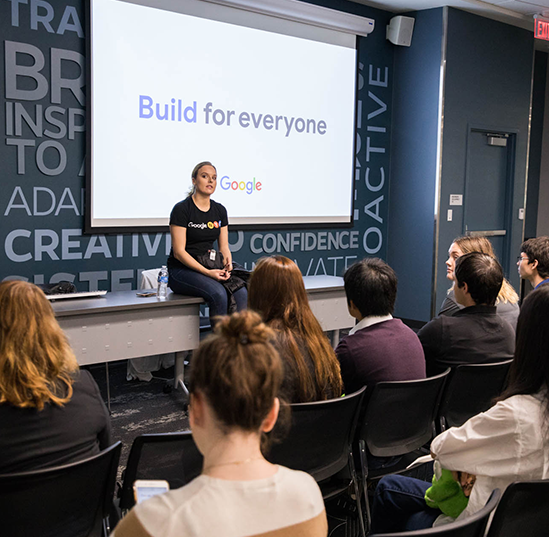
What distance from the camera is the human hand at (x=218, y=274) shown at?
13.8 ft

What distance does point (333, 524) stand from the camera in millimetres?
2600

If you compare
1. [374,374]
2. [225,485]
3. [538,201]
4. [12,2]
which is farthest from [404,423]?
[538,201]

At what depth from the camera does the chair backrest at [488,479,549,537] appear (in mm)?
1396

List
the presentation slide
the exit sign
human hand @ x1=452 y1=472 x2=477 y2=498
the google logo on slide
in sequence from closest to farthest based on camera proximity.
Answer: human hand @ x1=452 y1=472 x2=477 y2=498
the presentation slide
the google logo on slide
the exit sign

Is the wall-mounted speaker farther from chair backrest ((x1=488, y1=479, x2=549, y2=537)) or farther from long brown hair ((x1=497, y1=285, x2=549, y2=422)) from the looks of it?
chair backrest ((x1=488, y1=479, x2=549, y2=537))

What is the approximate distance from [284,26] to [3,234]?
311 cm

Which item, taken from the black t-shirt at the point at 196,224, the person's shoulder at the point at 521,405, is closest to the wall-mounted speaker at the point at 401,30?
the black t-shirt at the point at 196,224

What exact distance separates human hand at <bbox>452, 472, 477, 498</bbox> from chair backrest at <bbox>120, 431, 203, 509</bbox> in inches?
27.1

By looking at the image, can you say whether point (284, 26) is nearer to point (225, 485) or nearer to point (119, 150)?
point (119, 150)

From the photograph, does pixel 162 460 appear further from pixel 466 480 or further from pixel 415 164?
Result: pixel 415 164

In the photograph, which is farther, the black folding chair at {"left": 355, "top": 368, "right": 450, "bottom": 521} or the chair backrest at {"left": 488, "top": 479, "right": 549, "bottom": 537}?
the black folding chair at {"left": 355, "top": 368, "right": 450, "bottom": 521}

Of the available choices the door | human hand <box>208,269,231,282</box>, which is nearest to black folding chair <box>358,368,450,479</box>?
human hand <box>208,269,231,282</box>

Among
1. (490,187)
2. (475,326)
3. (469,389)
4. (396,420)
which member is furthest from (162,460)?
(490,187)

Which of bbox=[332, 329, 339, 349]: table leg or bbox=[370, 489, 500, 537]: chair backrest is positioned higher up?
bbox=[370, 489, 500, 537]: chair backrest
